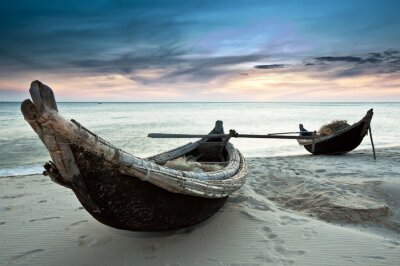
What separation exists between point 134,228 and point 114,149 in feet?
Result: 3.52

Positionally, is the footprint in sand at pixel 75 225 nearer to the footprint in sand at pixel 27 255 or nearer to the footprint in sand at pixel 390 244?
the footprint in sand at pixel 27 255

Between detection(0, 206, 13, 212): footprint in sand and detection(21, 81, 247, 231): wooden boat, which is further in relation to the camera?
detection(0, 206, 13, 212): footprint in sand

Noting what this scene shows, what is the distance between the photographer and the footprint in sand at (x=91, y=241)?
377 centimetres

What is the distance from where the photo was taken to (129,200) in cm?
296

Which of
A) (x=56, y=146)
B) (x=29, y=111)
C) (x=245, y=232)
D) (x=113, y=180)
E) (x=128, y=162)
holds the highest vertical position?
(x=29, y=111)

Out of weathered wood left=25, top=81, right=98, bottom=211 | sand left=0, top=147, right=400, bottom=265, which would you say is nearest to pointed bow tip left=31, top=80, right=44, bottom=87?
weathered wood left=25, top=81, right=98, bottom=211

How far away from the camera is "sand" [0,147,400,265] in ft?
11.4

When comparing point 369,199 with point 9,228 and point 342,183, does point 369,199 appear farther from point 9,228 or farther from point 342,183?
point 9,228

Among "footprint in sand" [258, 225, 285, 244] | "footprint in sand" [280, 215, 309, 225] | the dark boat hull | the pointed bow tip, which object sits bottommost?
"footprint in sand" [258, 225, 285, 244]

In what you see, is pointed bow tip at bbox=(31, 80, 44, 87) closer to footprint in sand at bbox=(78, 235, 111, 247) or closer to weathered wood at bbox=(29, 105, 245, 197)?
weathered wood at bbox=(29, 105, 245, 197)

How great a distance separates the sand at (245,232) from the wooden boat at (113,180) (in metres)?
0.46

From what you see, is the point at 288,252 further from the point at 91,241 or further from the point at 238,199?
the point at 91,241

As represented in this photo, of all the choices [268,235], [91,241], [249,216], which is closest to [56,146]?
[91,241]

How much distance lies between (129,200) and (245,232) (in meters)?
1.91
